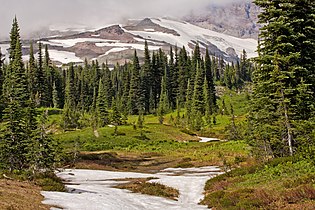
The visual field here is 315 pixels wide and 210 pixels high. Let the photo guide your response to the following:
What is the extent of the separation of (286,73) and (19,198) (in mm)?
17994

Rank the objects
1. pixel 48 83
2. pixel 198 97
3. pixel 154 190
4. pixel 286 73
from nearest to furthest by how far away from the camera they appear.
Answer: pixel 154 190, pixel 286 73, pixel 198 97, pixel 48 83

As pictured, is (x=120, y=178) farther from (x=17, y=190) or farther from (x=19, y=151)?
(x=17, y=190)

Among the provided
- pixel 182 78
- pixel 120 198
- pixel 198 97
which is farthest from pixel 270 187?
pixel 182 78

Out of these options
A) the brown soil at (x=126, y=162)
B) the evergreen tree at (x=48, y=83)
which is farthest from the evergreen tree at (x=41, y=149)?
the evergreen tree at (x=48, y=83)

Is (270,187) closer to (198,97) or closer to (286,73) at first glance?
(286,73)

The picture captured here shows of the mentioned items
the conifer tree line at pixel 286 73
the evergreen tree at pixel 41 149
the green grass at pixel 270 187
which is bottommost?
the green grass at pixel 270 187

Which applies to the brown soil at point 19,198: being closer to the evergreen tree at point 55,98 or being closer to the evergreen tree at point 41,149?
the evergreen tree at point 41,149

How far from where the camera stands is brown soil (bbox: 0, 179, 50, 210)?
1362 cm

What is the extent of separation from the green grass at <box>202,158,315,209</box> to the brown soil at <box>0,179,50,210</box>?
8138 mm

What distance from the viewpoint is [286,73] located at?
25000 mm

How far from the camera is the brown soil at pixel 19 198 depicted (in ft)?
44.7

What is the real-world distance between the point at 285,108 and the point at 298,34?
216 inches

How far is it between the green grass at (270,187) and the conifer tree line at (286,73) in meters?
3.37

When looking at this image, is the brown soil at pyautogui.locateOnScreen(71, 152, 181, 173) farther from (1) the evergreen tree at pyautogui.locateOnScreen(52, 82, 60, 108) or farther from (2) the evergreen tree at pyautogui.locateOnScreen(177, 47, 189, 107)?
(1) the evergreen tree at pyautogui.locateOnScreen(52, 82, 60, 108)
